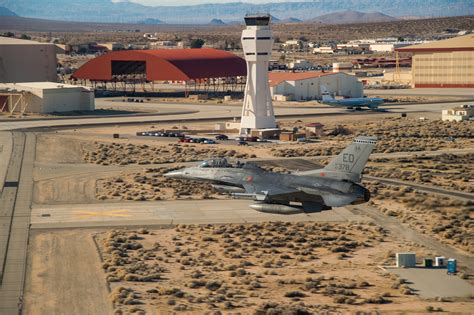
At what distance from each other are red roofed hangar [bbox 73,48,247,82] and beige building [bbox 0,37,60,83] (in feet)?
21.3

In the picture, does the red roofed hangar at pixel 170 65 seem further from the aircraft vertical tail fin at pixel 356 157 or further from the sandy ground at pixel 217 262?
the aircraft vertical tail fin at pixel 356 157

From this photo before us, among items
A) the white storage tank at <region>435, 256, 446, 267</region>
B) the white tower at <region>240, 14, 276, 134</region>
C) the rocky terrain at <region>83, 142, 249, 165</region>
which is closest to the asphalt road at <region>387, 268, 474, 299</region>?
the white storage tank at <region>435, 256, 446, 267</region>

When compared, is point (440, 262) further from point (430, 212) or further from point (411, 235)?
point (430, 212)

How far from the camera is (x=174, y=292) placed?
51688 mm

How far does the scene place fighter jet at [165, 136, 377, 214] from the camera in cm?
6400

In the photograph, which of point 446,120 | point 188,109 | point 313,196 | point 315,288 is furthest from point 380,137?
point 315,288

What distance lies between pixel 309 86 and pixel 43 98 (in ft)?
174

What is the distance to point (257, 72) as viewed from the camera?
123m

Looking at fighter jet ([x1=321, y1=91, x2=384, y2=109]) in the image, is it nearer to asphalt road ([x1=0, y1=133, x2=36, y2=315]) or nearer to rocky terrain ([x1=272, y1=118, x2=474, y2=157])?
rocky terrain ([x1=272, y1=118, x2=474, y2=157])

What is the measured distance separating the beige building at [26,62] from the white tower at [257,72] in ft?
249

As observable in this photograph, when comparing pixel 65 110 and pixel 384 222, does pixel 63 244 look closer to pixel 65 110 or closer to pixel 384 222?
pixel 384 222

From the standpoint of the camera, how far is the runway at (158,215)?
232ft

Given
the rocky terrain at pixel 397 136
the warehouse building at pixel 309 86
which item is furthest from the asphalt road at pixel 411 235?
the warehouse building at pixel 309 86

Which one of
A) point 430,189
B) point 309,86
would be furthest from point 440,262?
point 309,86
